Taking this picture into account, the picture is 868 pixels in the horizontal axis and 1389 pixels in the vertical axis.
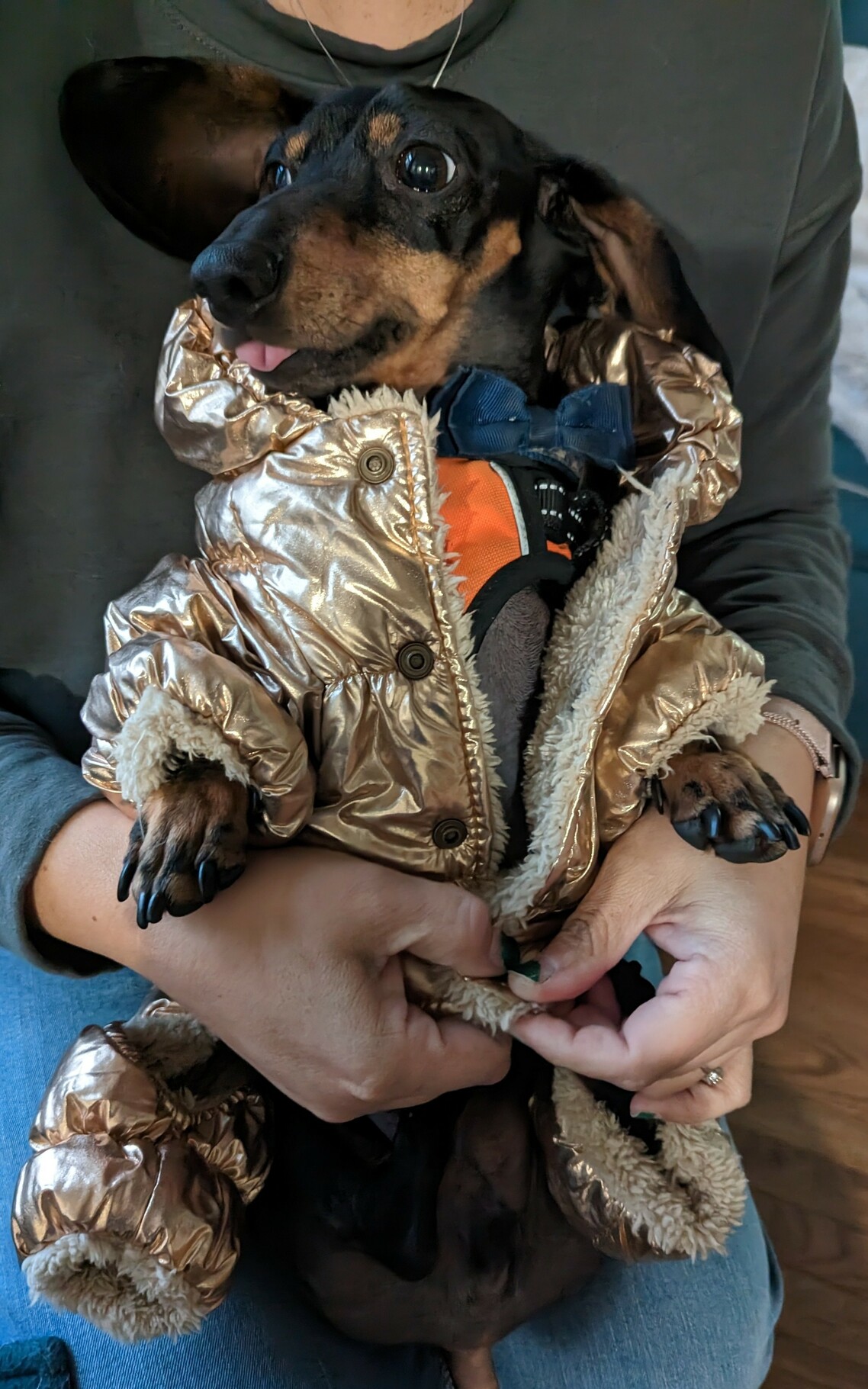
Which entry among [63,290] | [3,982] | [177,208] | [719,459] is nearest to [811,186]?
[719,459]

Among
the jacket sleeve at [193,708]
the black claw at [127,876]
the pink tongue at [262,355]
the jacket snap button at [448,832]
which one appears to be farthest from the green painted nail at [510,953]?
the pink tongue at [262,355]

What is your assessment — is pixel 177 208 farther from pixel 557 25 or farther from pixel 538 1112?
pixel 538 1112

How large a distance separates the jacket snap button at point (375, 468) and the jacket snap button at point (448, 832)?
30 centimetres

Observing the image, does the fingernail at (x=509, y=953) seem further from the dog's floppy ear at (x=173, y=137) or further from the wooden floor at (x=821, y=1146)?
the wooden floor at (x=821, y=1146)

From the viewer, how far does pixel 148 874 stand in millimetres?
659

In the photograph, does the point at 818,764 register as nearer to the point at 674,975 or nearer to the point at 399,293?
the point at 674,975

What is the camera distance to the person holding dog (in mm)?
759

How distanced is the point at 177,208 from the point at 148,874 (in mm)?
652

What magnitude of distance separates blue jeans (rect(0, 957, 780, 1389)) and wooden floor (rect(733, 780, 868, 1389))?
37 centimetres

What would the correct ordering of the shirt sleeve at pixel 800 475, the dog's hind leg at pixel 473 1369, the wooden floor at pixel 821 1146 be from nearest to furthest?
1. the dog's hind leg at pixel 473 1369
2. the shirt sleeve at pixel 800 475
3. the wooden floor at pixel 821 1146

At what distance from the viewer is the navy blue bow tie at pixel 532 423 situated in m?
0.81

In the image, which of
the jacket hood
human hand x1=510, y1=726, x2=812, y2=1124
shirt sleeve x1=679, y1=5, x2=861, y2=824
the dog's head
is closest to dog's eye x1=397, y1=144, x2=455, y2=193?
the dog's head

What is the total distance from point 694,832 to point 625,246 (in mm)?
569

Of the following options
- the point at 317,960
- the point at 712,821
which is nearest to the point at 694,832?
the point at 712,821
